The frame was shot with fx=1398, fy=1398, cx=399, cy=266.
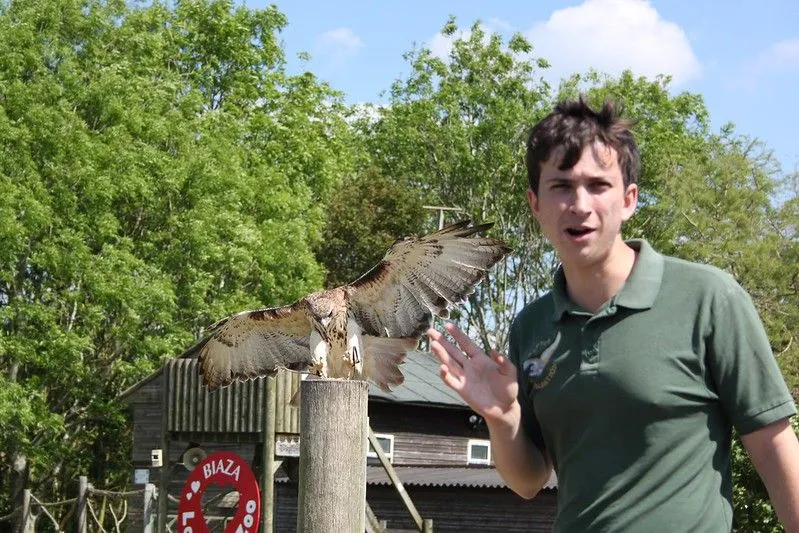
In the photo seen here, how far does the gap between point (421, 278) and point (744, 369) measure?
7.76m

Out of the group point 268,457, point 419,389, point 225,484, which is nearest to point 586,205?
point 225,484

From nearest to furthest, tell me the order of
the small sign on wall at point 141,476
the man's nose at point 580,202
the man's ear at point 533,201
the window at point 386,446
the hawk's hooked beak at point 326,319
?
the man's nose at point 580,202 → the man's ear at point 533,201 → the hawk's hooked beak at point 326,319 → the small sign on wall at point 141,476 → the window at point 386,446

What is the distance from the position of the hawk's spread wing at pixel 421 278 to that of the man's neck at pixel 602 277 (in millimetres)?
6852

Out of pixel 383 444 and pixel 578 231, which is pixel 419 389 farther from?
pixel 578 231

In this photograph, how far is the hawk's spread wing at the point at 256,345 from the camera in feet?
36.6

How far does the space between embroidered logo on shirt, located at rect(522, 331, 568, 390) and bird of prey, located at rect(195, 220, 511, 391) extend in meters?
6.26

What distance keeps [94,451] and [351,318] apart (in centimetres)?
3457

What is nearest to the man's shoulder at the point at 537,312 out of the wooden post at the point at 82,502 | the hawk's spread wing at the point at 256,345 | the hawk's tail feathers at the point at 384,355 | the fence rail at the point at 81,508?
the hawk's tail feathers at the point at 384,355

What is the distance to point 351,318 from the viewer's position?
10.1 m

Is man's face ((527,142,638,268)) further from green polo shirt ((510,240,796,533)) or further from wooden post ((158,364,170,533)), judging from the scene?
wooden post ((158,364,170,533))

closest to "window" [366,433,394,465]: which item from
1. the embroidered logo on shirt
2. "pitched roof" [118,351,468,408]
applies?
"pitched roof" [118,351,468,408]

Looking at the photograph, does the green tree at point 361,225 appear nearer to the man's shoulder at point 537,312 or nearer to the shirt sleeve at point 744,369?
the man's shoulder at point 537,312

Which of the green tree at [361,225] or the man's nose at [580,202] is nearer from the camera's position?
the man's nose at [580,202]

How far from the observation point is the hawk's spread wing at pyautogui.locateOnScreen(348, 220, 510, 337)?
10.4 metres
